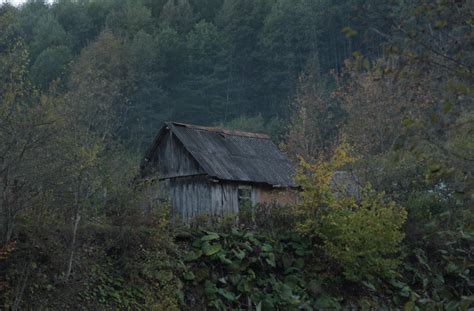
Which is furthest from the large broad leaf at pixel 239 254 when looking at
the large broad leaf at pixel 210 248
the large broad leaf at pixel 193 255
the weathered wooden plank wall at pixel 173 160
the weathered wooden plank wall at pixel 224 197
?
the weathered wooden plank wall at pixel 173 160

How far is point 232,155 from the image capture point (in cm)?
2697

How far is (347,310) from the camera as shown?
19000 millimetres

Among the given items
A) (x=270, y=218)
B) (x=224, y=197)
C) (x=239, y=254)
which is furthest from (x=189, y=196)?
(x=239, y=254)

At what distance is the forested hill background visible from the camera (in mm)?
56156

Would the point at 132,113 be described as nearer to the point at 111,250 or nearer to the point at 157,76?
the point at 157,76

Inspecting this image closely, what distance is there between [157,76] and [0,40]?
145 feet

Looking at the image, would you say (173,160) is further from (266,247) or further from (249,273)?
(249,273)

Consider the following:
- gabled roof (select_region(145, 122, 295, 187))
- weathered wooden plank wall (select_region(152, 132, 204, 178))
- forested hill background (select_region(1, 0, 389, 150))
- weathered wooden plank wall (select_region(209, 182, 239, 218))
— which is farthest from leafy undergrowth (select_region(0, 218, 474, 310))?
forested hill background (select_region(1, 0, 389, 150))

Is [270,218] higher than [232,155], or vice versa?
[232,155]

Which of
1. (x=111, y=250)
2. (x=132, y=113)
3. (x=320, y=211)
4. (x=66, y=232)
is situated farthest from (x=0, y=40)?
(x=132, y=113)

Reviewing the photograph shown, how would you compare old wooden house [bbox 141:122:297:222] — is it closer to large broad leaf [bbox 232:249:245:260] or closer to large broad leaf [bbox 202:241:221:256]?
large broad leaf [bbox 232:249:245:260]

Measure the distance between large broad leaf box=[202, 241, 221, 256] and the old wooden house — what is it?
19.9 feet

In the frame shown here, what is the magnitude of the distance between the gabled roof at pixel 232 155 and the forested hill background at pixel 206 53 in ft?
81.8

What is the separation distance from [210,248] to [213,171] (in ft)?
23.6
